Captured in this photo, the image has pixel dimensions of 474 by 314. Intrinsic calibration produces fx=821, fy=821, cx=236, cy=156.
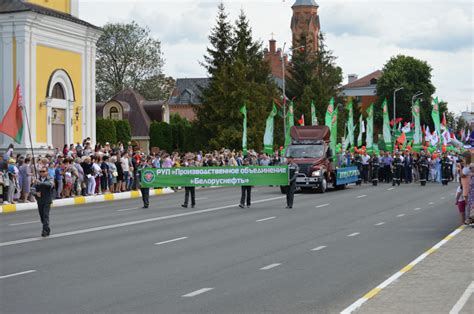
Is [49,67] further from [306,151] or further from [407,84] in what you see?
→ [407,84]

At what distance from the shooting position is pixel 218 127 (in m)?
69.3

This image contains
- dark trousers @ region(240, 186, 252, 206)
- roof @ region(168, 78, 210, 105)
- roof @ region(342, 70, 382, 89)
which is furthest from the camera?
roof @ region(342, 70, 382, 89)

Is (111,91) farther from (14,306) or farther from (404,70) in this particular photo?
(14,306)

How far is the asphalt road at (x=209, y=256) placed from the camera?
10.9 m

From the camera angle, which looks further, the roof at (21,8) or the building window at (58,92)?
the building window at (58,92)

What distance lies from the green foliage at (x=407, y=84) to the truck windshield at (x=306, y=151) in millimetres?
87743

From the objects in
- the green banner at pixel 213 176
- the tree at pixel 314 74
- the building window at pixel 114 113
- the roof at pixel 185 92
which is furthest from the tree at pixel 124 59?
the green banner at pixel 213 176

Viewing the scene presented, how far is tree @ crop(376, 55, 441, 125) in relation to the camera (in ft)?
406

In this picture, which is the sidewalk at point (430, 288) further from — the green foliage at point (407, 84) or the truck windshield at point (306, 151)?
the green foliage at point (407, 84)

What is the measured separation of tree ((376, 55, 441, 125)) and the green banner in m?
95.3

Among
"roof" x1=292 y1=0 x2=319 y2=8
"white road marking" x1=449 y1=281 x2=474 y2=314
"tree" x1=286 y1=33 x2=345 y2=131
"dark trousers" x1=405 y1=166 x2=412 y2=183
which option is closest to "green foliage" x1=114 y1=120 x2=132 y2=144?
"tree" x1=286 y1=33 x2=345 y2=131

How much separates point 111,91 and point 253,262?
290 ft

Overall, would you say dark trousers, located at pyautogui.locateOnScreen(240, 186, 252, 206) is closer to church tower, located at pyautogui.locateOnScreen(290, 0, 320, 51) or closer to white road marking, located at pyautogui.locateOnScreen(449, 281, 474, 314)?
white road marking, located at pyautogui.locateOnScreen(449, 281, 474, 314)

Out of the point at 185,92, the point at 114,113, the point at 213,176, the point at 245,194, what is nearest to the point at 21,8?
the point at 213,176
